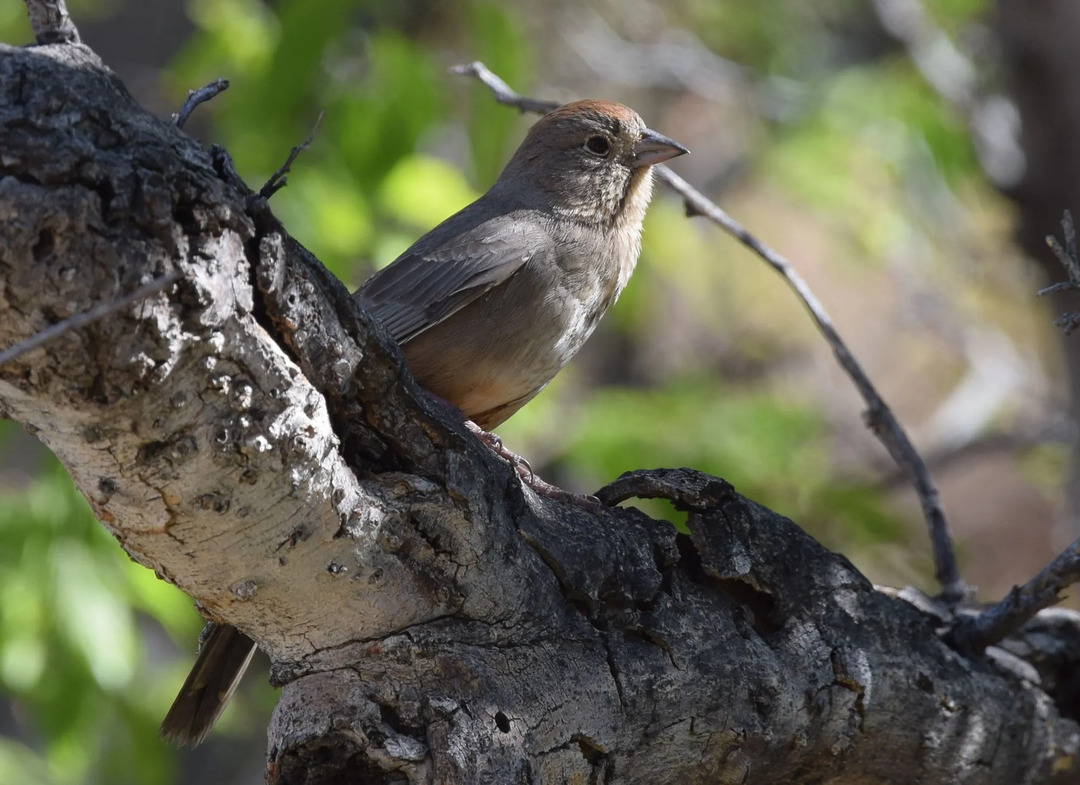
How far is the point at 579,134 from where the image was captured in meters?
4.44

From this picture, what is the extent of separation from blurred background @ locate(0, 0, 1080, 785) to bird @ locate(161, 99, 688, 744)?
98 cm

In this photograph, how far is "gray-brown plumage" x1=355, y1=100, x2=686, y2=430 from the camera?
3.71 meters

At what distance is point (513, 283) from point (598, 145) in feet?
2.99

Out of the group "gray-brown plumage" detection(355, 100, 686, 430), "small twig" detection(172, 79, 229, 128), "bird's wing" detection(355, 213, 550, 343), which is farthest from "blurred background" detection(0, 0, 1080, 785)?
"small twig" detection(172, 79, 229, 128)

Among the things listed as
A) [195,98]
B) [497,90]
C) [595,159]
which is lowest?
[195,98]

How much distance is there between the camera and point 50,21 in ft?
5.77

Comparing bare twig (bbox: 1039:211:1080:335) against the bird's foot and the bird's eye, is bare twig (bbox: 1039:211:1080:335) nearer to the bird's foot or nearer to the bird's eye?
the bird's foot

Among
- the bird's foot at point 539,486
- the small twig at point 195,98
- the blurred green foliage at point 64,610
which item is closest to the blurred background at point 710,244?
the blurred green foliage at point 64,610

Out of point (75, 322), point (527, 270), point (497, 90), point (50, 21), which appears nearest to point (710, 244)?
point (497, 90)

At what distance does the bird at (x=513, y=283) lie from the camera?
370 centimetres

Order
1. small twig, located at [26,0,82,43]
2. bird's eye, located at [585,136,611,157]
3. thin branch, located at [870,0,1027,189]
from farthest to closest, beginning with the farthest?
thin branch, located at [870,0,1027,189] < bird's eye, located at [585,136,611,157] < small twig, located at [26,0,82,43]

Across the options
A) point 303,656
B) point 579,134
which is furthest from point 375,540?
point 579,134

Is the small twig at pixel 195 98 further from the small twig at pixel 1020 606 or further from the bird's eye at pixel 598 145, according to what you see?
the bird's eye at pixel 598 145

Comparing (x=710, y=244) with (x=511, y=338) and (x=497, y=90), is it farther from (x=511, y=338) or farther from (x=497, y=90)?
(x=511, y=338)
